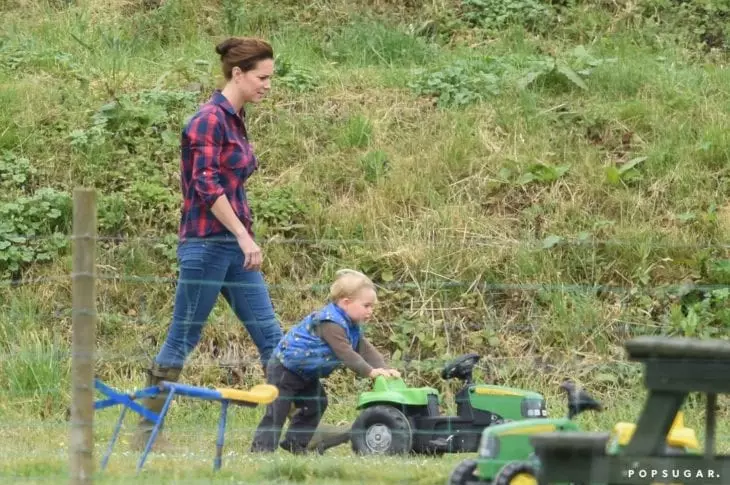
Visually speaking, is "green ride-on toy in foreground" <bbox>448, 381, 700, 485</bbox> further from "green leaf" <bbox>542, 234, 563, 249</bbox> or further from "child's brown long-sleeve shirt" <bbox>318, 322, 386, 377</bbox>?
"green leaf" <bbox>542, 234, 563, 249</bbox>

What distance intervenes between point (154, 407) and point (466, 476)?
2346 millimetres

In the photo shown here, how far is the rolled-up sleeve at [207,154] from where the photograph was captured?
7.40m

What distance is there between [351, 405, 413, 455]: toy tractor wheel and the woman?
31.4 inches

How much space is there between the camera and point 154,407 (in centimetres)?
755

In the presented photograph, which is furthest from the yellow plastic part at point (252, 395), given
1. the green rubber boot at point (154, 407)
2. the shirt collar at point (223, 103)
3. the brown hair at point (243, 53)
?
Answer: the brown hair at point (243, 53)

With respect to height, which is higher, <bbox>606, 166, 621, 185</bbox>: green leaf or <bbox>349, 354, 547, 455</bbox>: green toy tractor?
<bbox>606, 166, 621, 185</bbox>: green leaf

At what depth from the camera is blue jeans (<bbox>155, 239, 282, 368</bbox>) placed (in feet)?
24.6

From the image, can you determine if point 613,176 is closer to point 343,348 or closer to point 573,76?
point 573,76

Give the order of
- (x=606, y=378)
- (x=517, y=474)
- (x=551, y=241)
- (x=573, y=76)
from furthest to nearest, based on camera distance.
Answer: (x=573, y=76)
(x=551, y=241)
(x=606, y=378)
(x=517, y=474)

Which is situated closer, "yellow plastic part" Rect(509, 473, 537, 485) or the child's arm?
"yellow plastic part" Rect(509, 473, 537, 485)

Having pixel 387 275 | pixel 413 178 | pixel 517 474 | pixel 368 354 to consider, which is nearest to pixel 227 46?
pixel 368 354

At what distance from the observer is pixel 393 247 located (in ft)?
35.9

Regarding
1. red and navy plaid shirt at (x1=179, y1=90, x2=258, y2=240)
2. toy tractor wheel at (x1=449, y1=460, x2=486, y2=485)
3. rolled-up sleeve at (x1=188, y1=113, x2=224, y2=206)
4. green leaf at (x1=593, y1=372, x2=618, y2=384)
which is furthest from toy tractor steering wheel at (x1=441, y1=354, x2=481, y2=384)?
green leaf at (x1=593, y1=372, x2=618, y2=384)

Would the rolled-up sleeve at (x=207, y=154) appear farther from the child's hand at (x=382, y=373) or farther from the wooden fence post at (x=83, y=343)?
the wooden fence post at (x=83, y=343)
